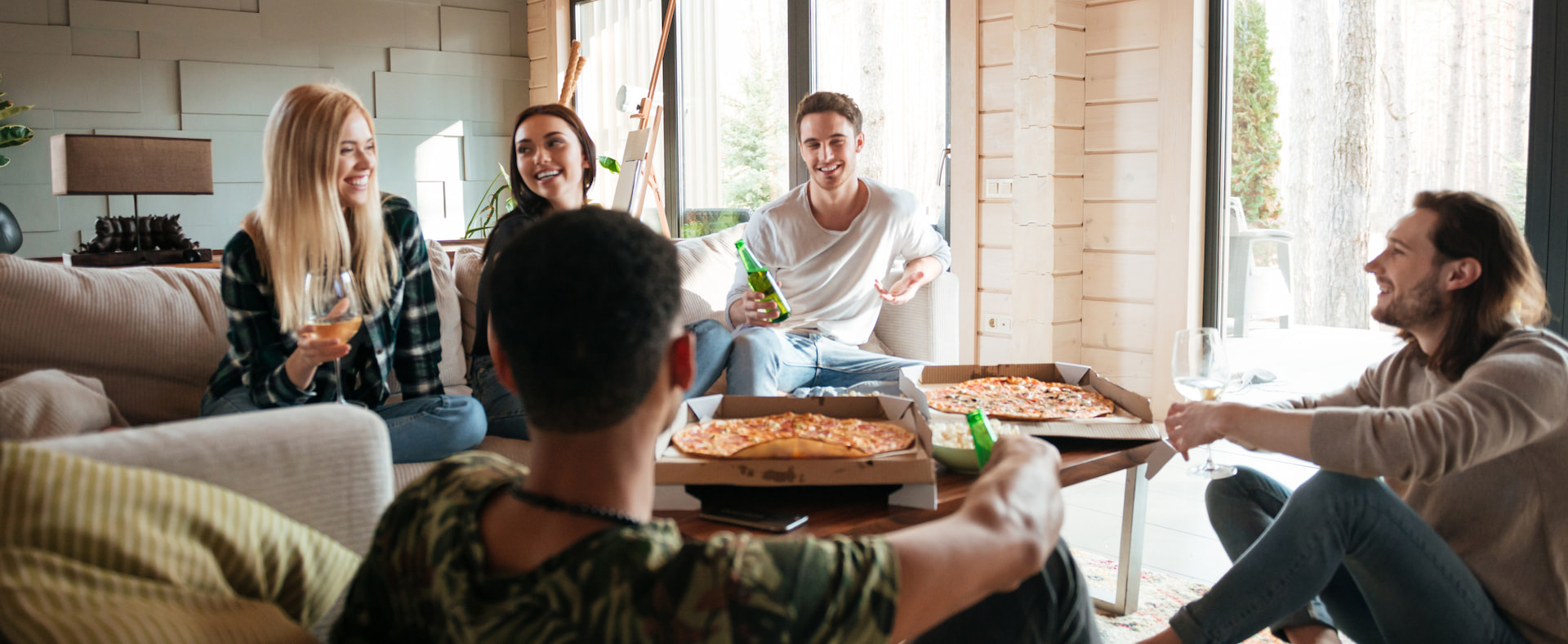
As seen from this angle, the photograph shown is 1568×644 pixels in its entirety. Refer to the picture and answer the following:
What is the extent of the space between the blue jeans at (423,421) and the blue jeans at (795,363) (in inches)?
25.9

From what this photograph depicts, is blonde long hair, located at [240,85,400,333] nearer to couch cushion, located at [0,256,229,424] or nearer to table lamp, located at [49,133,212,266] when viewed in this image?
couch cushion, located at [0,256,229,424]

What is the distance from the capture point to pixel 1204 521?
2834 mm

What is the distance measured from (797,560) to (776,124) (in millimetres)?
4667

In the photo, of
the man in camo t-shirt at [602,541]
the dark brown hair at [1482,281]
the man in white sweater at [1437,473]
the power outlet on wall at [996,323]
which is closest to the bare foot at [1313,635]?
the man in white sweater at [1437,473]

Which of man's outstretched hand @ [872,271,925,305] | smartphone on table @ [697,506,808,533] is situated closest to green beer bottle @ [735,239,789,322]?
man's outstretched hand @ [872,271,925,305]

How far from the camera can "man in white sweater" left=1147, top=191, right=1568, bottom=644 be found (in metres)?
1.38

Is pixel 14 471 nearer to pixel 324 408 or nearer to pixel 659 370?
pixel 324 408

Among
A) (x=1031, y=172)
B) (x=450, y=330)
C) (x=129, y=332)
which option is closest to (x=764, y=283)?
(x=450, y=330)

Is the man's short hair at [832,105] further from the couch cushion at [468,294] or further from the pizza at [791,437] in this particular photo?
the pizza at [791,437]

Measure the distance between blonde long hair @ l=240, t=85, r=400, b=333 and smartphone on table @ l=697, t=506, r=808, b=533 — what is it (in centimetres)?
107

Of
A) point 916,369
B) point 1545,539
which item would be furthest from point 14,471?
point 1545,539

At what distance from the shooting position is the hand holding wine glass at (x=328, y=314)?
5.29 ft

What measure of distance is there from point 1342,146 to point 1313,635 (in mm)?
2376

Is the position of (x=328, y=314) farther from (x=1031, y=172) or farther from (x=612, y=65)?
(x=612, y=65)
